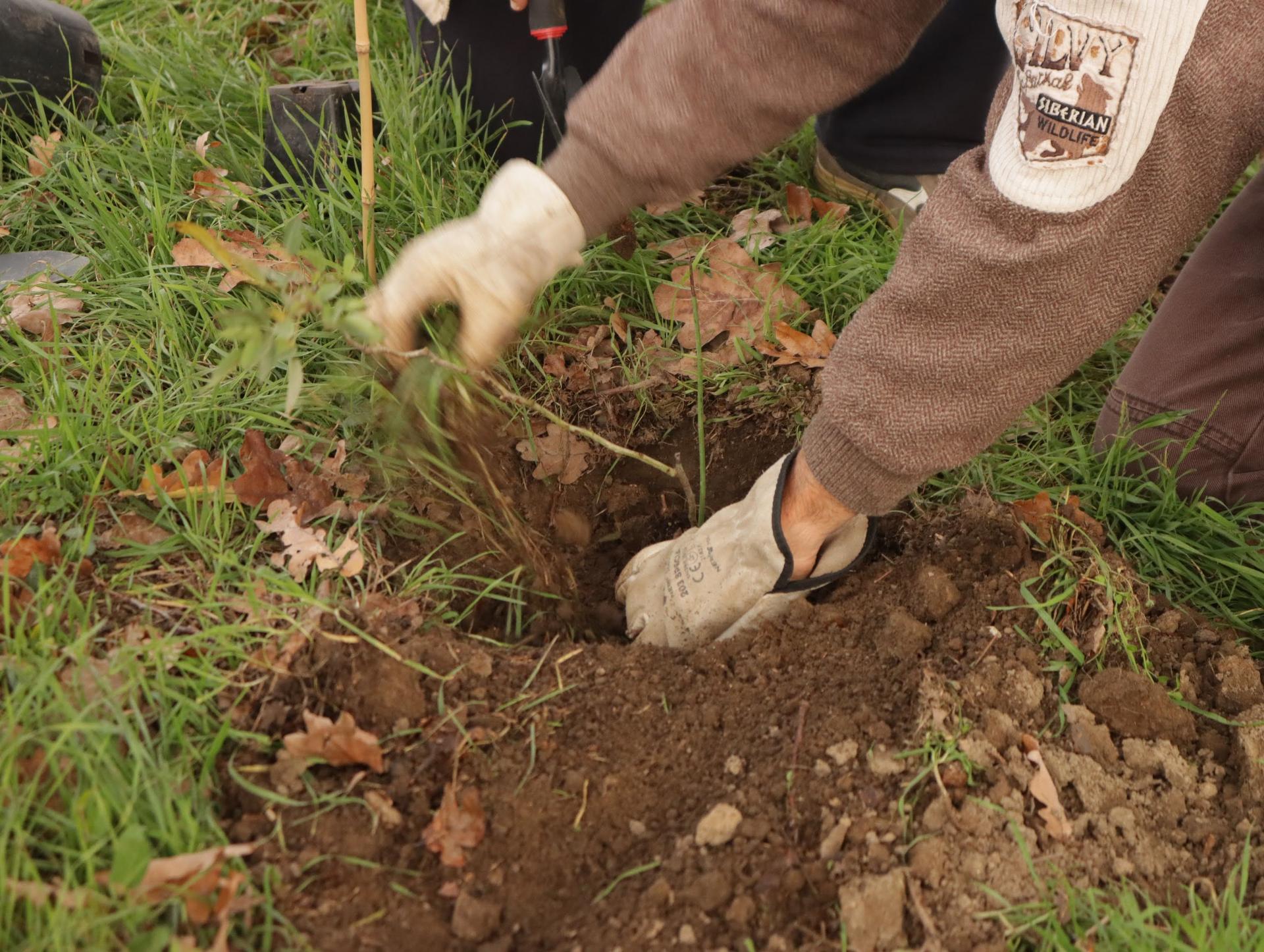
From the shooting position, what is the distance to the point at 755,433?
2.27m

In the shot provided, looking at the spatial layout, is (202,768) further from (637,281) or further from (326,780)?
(637,281)

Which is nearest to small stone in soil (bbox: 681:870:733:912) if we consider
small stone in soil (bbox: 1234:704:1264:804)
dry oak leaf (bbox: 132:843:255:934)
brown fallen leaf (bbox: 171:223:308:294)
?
dry oak leaf (bbox: 132:843:255:934)

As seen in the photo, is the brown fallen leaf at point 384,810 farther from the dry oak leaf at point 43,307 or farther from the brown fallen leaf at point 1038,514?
→ the dry oak leaf at point 43,307

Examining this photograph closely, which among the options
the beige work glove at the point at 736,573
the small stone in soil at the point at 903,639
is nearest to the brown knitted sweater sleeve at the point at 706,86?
the beige work glove at the point at 736,573

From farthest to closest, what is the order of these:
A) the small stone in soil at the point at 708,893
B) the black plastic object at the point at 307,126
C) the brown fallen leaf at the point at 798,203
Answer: the brown fallen leaf at the point at 798,203, the black plastic object at the point at 307,126, the small stone in soil at the point at 708,893

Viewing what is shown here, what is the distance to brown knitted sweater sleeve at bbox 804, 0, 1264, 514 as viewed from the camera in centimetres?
132

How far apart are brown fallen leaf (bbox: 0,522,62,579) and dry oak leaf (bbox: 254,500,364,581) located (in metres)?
0.31

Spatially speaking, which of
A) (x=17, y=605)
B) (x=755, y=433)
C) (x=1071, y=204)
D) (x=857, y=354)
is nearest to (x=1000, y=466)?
(x=755, y=433)

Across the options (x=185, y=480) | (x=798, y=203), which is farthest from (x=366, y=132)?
(x=798, y=203)

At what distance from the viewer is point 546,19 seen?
91.0 inches

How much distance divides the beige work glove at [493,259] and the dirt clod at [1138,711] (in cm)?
111

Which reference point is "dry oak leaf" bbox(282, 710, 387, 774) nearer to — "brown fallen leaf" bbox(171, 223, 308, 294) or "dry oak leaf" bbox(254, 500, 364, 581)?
"dry oak leaf" bbox(254, 500, 364, 581)

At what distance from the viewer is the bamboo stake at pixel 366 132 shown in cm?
190

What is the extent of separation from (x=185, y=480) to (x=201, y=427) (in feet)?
0.70
